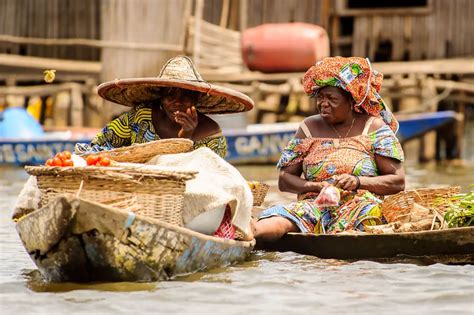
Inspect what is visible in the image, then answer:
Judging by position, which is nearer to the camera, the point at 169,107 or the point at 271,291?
the point at 271,291

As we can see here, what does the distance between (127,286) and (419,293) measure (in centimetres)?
147

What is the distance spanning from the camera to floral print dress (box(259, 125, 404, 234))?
6777 millimetres

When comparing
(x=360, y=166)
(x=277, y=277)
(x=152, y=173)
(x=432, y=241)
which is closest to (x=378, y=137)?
(x=360, y=166)

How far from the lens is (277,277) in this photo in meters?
6.11

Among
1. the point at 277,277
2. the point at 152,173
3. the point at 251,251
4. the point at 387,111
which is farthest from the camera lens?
the point at 387,111

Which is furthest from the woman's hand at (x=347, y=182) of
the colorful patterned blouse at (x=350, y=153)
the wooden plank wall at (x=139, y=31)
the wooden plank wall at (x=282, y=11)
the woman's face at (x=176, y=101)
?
the wooden plank wall at (x=282, y=11)

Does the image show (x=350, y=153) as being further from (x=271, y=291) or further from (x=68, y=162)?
(x=68, y=162)

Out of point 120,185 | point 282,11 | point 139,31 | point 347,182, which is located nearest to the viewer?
point 120,185

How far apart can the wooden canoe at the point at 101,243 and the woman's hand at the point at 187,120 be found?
43.8 inches

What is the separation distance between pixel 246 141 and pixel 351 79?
7640 millimetres

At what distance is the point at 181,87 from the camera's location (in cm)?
675

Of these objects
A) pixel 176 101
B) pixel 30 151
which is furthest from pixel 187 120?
pixel 30 151

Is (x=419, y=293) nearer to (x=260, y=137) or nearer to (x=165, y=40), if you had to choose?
(x=260, y=137)

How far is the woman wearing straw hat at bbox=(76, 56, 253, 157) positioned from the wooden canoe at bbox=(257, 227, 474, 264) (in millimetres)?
908
